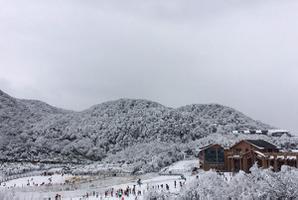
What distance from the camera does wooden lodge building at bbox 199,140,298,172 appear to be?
5971 cm

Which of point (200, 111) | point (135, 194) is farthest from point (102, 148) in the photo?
point (135, 194)

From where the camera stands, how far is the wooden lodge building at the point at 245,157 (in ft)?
196

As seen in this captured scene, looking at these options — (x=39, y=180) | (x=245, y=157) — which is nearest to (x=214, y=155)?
(x=245, y=157)

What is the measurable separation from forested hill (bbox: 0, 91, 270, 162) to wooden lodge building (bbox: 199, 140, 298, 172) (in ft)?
163

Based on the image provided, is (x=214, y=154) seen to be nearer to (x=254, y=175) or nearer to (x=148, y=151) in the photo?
(x=254, y=175)

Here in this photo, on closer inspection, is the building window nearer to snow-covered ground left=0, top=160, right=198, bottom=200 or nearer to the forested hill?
snow-covered ground left=0, top=160, right=198, bottom=200

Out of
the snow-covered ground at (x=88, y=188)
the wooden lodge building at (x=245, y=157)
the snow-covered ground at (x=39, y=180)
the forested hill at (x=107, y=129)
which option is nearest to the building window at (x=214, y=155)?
the wooden lodge building at (x=245, y=157)

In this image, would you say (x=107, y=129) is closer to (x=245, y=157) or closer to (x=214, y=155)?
(x=214, y=155)

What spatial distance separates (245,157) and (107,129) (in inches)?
3400

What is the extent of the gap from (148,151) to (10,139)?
175 ft

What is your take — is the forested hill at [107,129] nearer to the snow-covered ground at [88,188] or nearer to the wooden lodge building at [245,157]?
the snow-covered ground at [88,188]

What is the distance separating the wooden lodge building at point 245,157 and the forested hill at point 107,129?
49831mm

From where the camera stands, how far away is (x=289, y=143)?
91375mm

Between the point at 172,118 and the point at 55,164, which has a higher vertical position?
the point at 172,118
